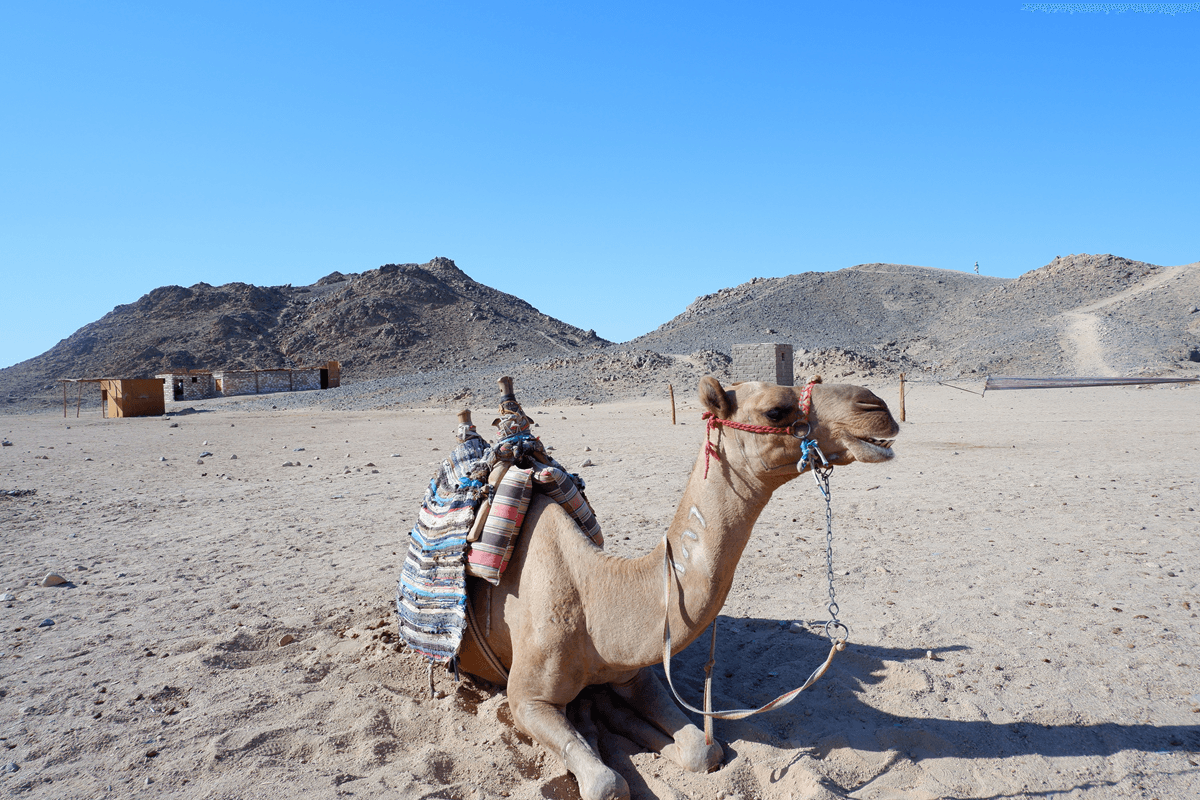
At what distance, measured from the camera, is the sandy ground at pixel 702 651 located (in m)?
3.50

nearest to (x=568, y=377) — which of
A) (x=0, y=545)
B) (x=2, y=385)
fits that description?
(x=0, y=545)

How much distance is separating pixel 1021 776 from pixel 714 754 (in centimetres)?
143

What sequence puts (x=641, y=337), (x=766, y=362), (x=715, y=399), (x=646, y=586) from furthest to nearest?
(x=641, y=337) < (x=766, y=362) < (x=646, y=586) < (x=715, y=399)

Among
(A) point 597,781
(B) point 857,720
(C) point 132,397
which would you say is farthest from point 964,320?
(A) point 597,781

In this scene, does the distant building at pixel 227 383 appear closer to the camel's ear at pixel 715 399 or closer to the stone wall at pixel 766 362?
the stone wall at pixel 766 362

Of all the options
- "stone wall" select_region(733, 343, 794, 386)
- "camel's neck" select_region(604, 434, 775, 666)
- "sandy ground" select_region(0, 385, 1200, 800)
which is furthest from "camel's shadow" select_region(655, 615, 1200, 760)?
"stone wall" select_region(733, 343, 794, 386)

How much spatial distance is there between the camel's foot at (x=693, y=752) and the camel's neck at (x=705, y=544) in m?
0.58

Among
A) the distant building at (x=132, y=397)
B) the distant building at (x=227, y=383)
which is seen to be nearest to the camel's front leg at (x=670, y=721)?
the distant building at (x=132, y=397)

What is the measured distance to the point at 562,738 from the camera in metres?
3.38

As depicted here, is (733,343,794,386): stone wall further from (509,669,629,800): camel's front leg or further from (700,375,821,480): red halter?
(700,375,821,480): red halter

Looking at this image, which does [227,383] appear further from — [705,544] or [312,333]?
[705,544]

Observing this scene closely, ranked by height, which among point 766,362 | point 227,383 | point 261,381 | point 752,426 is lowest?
point 752,426

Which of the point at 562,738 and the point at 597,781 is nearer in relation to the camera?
the point at 597,781

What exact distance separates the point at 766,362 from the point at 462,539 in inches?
1120
